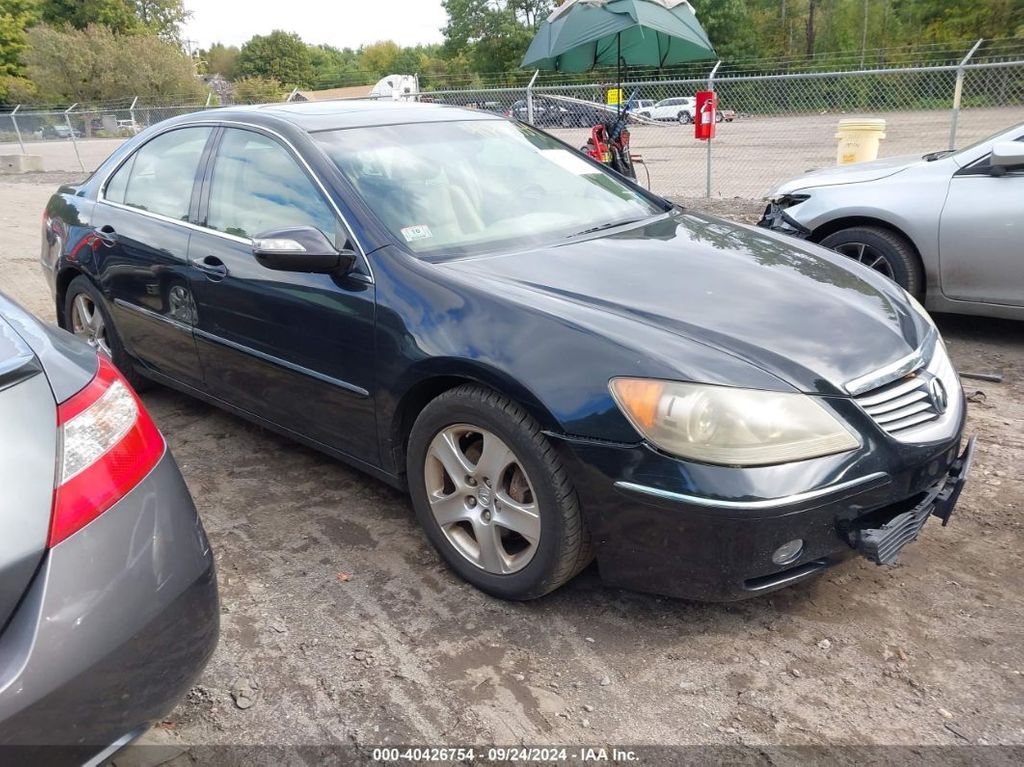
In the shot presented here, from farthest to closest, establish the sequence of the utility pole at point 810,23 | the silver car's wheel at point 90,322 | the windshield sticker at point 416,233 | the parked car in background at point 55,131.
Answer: the utility pole at point 810,23, the parked car in background at point 55,131, the silver car's wheel at point 90,322, the windshield sticker at point 416,233

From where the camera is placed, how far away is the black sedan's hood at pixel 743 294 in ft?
7.73

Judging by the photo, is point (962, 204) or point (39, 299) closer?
point (962, 204)

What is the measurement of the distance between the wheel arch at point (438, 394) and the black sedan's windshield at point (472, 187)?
49cm

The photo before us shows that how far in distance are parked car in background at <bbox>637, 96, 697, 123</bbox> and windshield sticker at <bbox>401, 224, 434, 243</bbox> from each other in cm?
1686

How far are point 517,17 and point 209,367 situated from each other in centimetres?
6459

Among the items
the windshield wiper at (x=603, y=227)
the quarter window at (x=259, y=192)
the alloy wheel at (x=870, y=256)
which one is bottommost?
the alloy wheel at (x=870, y=256)

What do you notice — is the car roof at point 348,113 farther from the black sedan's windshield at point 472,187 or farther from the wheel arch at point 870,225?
the wheel arch at point 870,225

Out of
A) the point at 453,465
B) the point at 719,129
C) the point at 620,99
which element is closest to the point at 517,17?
the point at 719,129

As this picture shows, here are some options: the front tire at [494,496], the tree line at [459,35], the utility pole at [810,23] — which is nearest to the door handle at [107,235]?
the front tire at [494,496]

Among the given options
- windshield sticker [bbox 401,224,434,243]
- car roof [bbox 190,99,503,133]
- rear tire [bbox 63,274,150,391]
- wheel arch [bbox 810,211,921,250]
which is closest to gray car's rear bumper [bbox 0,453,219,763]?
windshield sticker [bbox 401,224,434,243]

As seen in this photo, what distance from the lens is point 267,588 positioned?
9.27 feet

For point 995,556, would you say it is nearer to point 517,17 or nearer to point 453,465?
point 453,465

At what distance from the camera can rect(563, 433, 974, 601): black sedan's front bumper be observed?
2146 millimetres

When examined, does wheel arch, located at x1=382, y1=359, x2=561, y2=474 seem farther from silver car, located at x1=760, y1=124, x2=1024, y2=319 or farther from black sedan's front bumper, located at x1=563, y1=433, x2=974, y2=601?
silver car, located at x1=760, y1=124, x2=1024, y2=319
